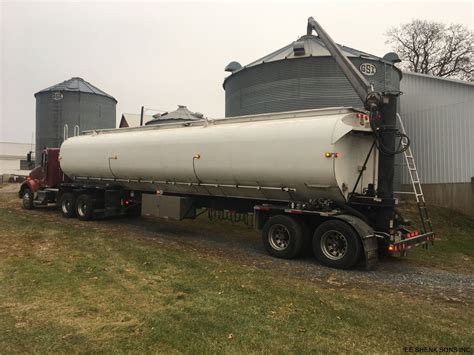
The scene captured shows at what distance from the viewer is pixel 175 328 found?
5.16 m

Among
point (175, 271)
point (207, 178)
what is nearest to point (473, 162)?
point (207, 178)

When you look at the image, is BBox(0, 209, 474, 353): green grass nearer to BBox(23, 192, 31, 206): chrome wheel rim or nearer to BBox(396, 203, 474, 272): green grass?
BBox(396, 203, 474, 272): green grass

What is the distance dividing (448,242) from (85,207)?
13.2 m

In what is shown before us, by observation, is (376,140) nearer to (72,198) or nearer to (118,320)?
(118,320)

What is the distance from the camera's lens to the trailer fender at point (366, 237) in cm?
862

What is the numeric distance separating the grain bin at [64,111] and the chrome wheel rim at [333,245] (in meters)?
30.1

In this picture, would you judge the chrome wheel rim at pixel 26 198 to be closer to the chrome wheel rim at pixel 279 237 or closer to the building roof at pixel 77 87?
the chrome wheel rim at pixel 279 237

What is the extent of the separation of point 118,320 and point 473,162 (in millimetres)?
16605

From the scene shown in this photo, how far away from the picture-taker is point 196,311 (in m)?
5.81

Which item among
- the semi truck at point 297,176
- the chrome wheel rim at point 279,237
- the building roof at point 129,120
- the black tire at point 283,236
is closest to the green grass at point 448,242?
the semi truck at point 297,176

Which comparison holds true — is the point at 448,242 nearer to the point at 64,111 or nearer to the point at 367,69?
the point at 367,69

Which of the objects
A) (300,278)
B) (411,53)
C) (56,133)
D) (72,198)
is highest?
(411,53)

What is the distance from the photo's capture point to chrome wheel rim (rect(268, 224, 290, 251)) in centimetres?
996

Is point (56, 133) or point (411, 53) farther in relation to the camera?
point (411, 53)
